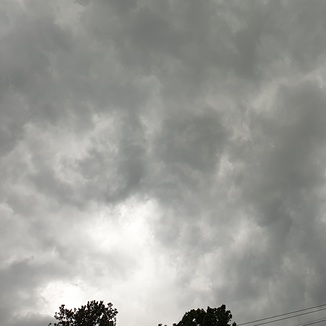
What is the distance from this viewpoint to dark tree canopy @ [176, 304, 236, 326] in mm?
43406

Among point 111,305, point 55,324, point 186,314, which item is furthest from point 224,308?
point 55,324

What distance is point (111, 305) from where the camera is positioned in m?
40.7

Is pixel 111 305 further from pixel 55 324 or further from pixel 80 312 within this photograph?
pixel 55 324

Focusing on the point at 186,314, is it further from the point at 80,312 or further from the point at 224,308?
the point at 80,312

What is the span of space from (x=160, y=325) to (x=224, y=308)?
10.9 m

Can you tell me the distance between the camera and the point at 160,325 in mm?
45188

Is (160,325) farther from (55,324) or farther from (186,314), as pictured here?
(55,324)

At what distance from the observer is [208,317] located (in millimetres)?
43875

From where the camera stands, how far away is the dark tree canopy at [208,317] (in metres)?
43.4

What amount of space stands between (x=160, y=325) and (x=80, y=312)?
13697 millimetres

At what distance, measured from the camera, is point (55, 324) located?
39812mm

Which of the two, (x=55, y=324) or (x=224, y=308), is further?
(x=224, y=308)

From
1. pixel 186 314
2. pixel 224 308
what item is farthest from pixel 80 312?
pixel 224 308

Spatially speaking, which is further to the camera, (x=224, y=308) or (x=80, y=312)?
(x=224, y=308)
